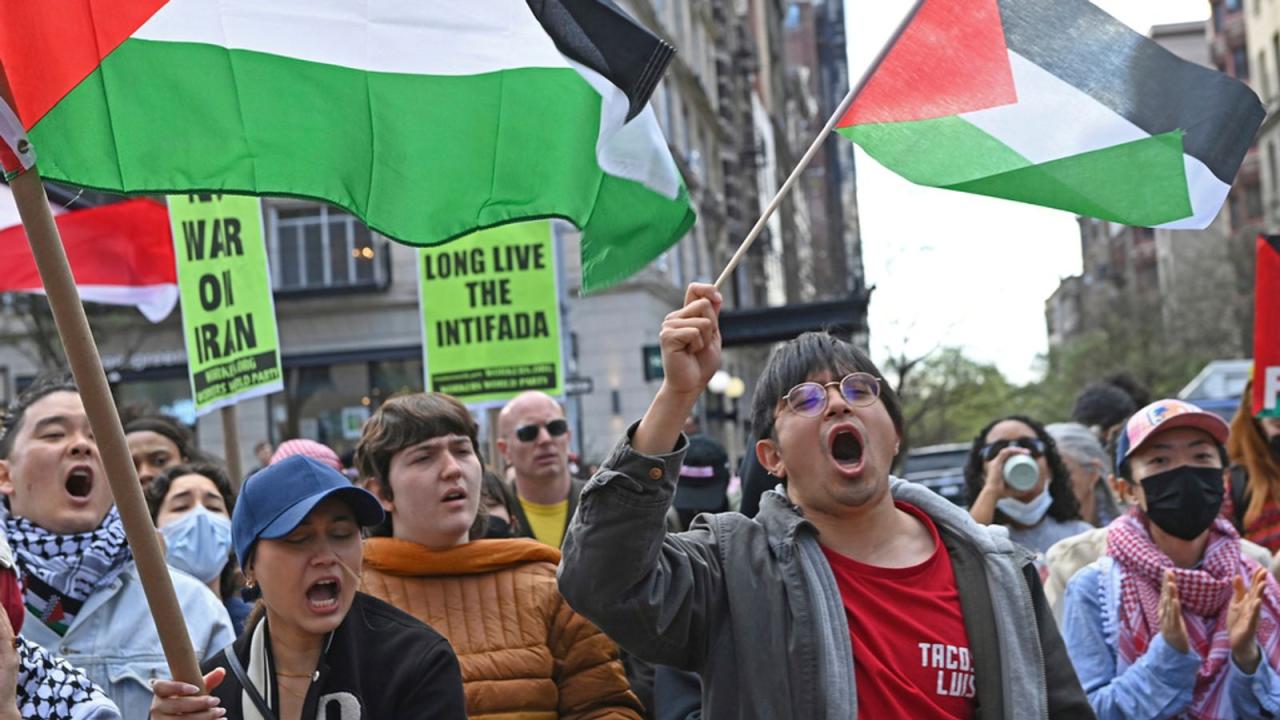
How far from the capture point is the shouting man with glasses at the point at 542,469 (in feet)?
21.2

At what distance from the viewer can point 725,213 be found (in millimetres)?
48312

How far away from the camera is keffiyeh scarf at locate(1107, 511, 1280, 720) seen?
14.9 ft

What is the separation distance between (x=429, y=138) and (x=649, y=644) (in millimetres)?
1524

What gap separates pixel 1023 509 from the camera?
21.2 feet

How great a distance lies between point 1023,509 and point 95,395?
451 cm

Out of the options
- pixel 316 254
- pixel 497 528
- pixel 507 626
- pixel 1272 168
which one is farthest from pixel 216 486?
pixel 1272 168

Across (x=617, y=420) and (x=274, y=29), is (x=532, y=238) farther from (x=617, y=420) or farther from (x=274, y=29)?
(x=617, y=420)

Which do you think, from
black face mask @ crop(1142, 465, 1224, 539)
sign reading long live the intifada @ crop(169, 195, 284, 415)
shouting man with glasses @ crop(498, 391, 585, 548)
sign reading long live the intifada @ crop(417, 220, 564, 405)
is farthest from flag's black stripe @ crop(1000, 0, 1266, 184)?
sign reading long live the intifada @ crop(417, 220, 564, 405)

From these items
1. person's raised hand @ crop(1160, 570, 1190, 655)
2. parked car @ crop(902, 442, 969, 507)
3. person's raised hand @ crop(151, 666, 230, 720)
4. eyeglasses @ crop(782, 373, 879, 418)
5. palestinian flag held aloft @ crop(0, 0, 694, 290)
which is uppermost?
palestinian flag held aloft @ crop(0, 0, 694, 290)

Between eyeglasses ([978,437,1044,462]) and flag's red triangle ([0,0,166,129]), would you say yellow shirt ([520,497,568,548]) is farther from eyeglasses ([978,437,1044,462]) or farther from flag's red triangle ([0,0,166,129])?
flag's red triangle ([0,0,166,129])

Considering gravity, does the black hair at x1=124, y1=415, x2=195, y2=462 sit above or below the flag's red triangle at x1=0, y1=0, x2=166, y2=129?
below

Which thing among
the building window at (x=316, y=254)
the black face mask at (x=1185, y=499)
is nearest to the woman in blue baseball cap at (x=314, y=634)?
the black face mask at (x=1185, y=499)

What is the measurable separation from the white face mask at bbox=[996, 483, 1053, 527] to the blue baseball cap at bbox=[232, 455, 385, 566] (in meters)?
3.50

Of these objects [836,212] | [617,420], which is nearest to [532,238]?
[617,420]
